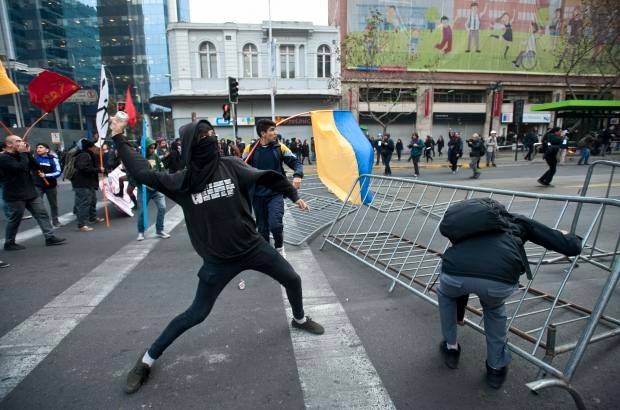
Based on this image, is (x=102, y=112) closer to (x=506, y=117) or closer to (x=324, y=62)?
(x=324, y=62)

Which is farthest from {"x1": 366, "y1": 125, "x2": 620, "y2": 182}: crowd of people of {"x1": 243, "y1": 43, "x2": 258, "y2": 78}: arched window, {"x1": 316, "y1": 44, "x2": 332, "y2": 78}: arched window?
{"x1": 243, "y1": 43, "x2": 258, "y2": 78}: arched window

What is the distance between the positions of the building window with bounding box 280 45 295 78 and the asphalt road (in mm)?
28286

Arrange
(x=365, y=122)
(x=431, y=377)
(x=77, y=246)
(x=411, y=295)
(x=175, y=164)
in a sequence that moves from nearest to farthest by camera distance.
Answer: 1. (x=431, y=377)
2. (x=411, y=295)
3. (x=77, y=246)
4. (x=175, y=164)
5. (x=365, y=122)

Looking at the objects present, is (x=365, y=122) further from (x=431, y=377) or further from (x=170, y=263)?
(x=431, y=377)

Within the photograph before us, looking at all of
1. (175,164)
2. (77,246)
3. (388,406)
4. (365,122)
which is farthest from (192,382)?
(365,122)

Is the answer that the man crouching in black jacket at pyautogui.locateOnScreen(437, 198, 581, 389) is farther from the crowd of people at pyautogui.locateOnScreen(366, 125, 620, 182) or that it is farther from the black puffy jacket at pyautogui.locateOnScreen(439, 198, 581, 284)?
the crowd of people at pyautogui.locateOnScreen(366, 125, 620, 182)

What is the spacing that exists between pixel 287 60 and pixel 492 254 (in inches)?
1221

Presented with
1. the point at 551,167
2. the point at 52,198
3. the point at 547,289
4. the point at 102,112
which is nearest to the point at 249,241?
the point at 547,289

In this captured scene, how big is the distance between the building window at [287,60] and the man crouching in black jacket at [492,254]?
30.3 meters

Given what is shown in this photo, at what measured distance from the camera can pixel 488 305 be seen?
7.96 feet

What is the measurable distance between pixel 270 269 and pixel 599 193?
1096 cm

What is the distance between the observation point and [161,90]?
237ft

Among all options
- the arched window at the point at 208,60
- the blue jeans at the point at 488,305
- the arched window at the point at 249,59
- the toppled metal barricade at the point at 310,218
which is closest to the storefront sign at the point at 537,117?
the arched window at the point at 249,59

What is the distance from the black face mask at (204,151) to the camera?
8.33ft
